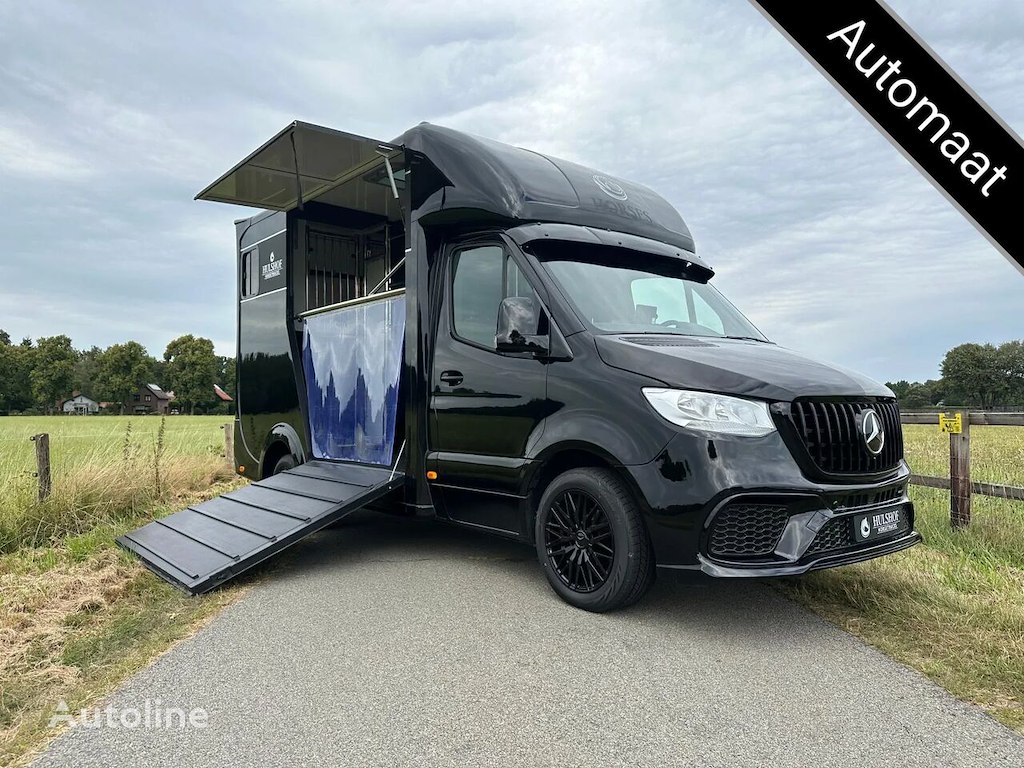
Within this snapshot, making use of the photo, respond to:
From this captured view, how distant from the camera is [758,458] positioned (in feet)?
12.2

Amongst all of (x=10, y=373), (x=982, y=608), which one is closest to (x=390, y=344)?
(x=982, y=608)

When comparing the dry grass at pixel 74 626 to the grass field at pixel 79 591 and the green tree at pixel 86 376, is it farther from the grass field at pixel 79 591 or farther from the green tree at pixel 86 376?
the green tree at pixel 86 376

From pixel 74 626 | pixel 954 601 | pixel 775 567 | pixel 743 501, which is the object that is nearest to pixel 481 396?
pixel 743 501

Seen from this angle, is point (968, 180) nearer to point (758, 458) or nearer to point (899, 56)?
point (899, 56)

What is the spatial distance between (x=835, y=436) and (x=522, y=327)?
1.97 meters

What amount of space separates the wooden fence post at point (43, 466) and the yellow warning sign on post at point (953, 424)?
901cm

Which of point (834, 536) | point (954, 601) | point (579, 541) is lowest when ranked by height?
point (954, 601)

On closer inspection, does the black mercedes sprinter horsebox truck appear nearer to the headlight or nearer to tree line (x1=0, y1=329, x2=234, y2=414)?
the headlight

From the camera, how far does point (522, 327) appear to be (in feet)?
15.1

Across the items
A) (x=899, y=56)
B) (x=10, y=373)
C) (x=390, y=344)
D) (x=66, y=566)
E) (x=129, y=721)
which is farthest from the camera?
(x=10, y=373)

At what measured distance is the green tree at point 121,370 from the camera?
93625 millimetres

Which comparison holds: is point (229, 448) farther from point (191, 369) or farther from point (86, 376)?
point (86, 376)

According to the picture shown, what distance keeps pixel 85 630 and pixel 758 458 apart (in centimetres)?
405

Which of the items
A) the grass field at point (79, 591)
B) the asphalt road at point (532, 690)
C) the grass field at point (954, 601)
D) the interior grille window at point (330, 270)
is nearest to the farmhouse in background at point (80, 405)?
the grass field at point (79, 591)
